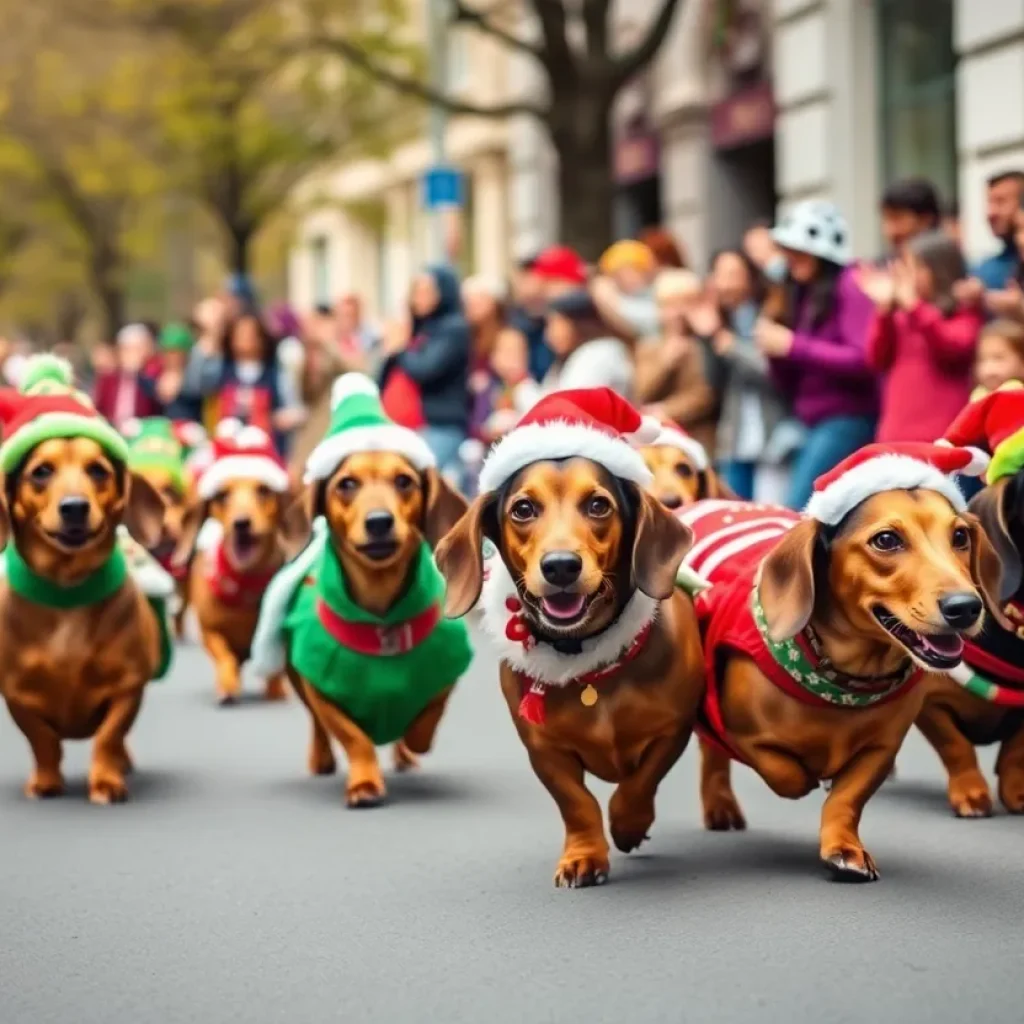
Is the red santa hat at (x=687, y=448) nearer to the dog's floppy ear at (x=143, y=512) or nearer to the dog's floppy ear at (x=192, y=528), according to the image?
the dog's floppy ear at (x=143, y=512)

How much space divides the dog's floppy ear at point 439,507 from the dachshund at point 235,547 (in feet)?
9.34

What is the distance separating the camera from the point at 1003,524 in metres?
6.82

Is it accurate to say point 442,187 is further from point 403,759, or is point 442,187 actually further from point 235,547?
point 403,759

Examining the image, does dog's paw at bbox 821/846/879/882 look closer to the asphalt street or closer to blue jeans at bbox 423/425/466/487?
the asphalt street

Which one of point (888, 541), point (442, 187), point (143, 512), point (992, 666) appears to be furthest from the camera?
point (442, 187)

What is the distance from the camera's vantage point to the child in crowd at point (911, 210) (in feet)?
36.6

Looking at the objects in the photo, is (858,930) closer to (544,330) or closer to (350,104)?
(544,330)

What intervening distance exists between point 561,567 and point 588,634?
0.29m

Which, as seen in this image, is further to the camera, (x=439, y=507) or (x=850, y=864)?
(x=439, y=507)

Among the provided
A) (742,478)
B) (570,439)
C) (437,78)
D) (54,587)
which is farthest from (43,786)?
(437,78)

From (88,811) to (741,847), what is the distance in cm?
227

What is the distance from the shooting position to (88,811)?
786 cm

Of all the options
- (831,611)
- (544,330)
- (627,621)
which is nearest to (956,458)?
(831,611)

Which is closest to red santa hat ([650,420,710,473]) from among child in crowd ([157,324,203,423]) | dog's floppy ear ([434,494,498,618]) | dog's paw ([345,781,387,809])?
dog's paw ([345,781,387,809])
